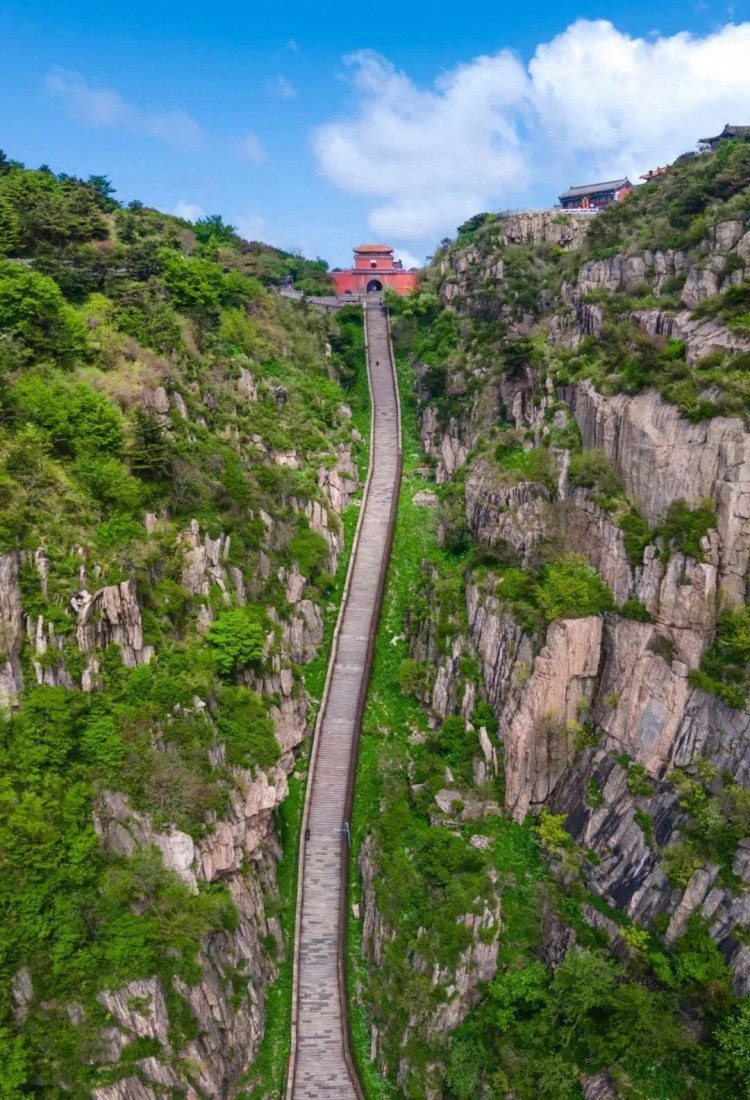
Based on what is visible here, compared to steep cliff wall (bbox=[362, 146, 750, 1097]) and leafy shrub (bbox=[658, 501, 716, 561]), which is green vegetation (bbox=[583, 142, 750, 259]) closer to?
steep cliff wall (bbox=[362, 146, 750, 1097])

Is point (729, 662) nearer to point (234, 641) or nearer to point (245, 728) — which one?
point (245, 728)

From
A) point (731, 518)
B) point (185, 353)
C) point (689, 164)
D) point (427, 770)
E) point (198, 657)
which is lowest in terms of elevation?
point (427, 770)

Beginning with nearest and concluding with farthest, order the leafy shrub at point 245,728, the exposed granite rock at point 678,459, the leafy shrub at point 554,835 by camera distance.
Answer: the exposed granite rock at point 678,459 → the leafy shrub at point 554,835 → the leafy shrub at point 245,728

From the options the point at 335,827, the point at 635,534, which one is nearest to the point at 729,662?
the point at 635,534

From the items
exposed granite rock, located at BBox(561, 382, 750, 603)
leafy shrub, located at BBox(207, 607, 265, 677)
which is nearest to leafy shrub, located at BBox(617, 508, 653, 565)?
exposed granite rock, located at BBox(561, 382, 750, 603)

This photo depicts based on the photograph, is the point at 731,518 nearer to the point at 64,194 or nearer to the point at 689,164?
the point at 689,164

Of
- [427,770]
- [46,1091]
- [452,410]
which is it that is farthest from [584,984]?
[452,410]

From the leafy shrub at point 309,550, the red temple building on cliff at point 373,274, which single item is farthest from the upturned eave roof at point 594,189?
the leafy shrub at point 309,550

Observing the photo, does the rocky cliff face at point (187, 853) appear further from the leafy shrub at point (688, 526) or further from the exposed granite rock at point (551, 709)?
the leafy shrub at point (688, 526)
